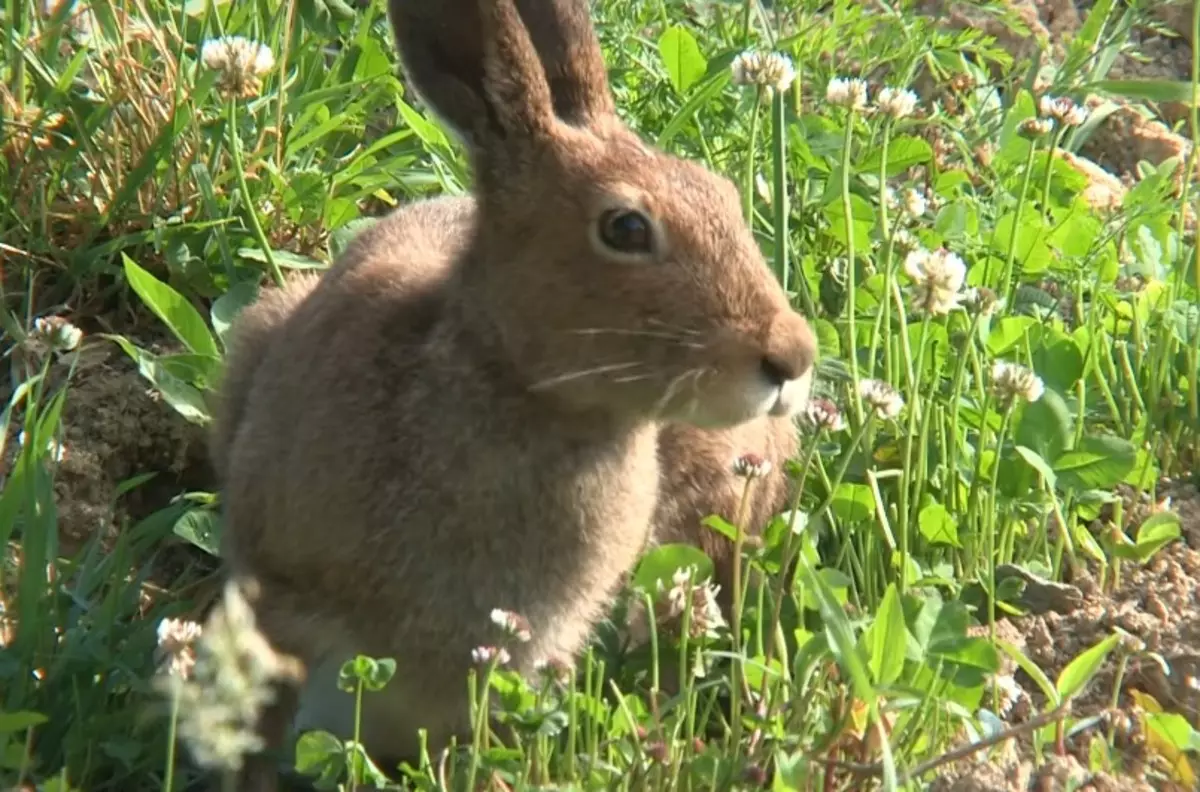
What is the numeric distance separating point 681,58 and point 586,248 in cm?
169

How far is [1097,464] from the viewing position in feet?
12.8

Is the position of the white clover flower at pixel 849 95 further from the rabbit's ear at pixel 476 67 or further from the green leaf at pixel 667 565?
the green leaf at pixel 667 565

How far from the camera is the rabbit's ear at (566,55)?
11.3ft

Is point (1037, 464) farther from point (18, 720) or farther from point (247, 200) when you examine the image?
point (18, 720)

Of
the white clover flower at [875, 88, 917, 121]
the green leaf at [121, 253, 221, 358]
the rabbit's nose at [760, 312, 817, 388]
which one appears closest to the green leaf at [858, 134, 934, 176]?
the white clover flower at [875, 88, 917, 121]

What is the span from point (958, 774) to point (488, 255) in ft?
4.17

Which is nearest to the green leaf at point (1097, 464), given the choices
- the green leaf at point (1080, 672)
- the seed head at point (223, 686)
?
the green leaf at point (1080, 672)

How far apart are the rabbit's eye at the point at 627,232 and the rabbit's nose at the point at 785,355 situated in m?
0.28

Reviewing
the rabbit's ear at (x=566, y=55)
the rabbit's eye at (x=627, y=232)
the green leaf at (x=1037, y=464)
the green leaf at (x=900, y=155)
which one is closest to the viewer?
the rabbit's eye at (x=627, y=232)

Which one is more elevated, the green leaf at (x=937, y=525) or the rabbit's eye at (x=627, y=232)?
the rabbit's eye at (x=627, y=232)

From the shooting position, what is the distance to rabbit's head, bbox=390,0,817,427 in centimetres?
313

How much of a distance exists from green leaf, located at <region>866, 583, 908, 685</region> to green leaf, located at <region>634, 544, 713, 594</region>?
1.70ft

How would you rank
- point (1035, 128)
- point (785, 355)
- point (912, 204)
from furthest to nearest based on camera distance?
point (1035, 128)
point (912, 204)
point (785, 355)

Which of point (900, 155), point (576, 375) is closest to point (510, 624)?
point (576, 375)
